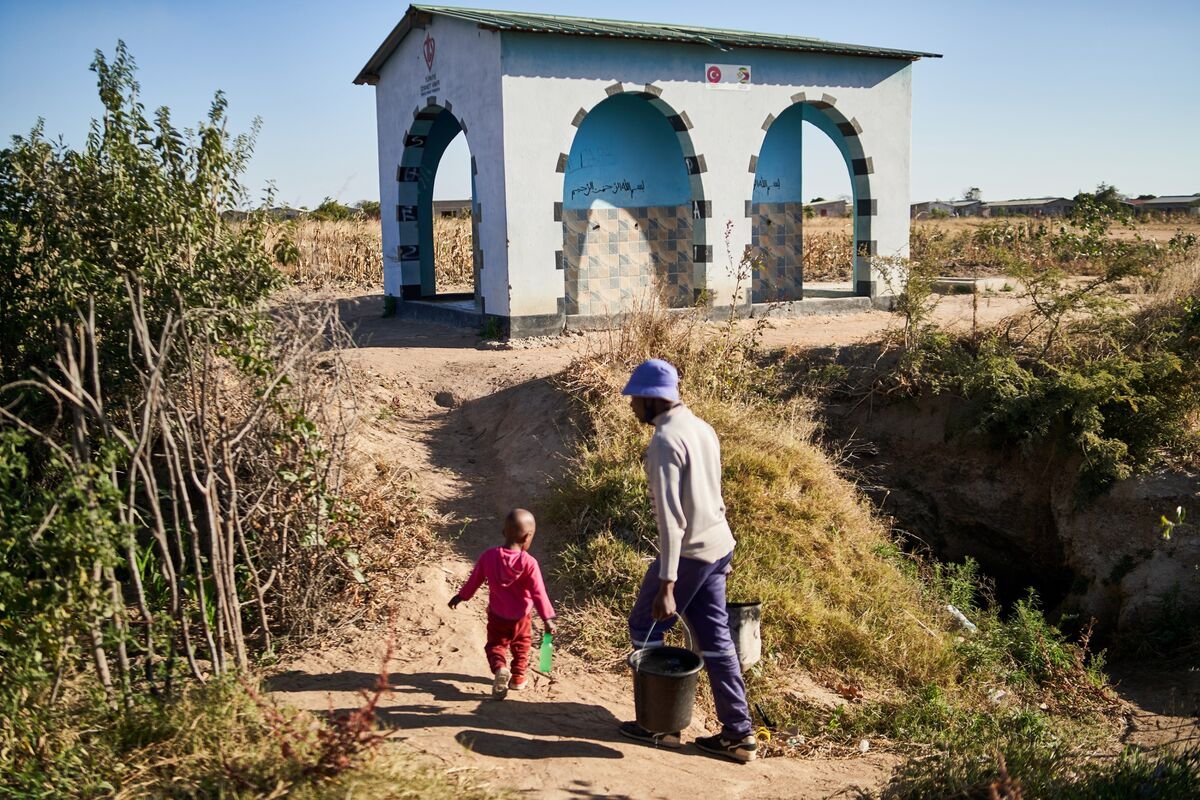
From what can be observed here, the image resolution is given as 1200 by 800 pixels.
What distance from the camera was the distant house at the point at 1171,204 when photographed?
184ft

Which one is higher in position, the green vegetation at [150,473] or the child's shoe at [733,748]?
the green vegetation at [150,473]

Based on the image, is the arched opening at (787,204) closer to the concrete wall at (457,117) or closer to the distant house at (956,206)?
the concrete wall at (457,117)

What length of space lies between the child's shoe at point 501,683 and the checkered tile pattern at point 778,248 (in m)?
11.7

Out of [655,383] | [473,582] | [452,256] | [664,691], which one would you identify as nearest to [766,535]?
[664,691]

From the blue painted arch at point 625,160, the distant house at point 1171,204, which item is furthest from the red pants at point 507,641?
the distant house at point 1171,204

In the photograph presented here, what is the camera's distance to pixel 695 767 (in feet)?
16.9

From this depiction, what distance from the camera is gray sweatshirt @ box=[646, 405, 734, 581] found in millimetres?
4820

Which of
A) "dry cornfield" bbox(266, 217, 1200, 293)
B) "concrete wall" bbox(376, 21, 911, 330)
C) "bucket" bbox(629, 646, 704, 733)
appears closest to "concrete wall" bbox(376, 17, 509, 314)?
"concrete wall" bbox(376, 21, 911, 330)

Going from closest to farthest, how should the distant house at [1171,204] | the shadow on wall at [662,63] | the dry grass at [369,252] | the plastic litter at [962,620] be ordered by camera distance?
1. the plastic litter at [962,620]
2. the shadow on wall at [662,63]
3. the dry grass at [369,252]
4. the distant house at [1171,204]

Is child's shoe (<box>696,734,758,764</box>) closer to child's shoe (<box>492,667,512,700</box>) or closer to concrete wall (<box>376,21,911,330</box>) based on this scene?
child's shoe (<box>492,667,512,700</box>)

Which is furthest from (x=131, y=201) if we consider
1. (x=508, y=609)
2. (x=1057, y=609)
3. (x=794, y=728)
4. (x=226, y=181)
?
(x=1057, y=609)

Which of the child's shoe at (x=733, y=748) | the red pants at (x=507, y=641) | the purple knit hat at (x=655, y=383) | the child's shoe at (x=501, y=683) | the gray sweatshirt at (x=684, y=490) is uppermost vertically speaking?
the purple knit hat at (x=655, y=383)

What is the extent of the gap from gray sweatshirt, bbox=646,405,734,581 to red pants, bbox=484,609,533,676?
3.92ft

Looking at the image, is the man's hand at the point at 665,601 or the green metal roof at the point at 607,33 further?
the green metal roof at the point at 607,33
